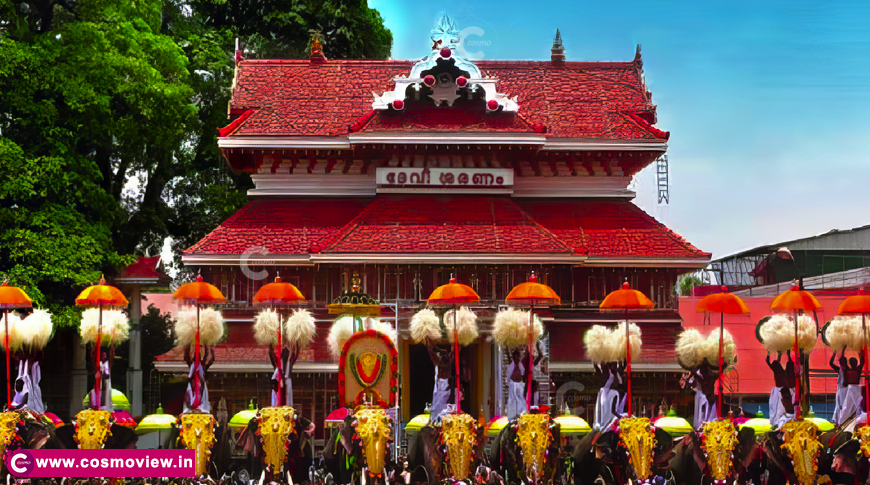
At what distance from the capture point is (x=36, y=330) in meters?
14.4

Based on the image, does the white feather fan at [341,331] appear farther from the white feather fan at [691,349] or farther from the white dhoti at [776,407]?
the white dhoti at [776,407]

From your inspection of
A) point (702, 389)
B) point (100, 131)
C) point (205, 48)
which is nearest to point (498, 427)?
point (702, 389)

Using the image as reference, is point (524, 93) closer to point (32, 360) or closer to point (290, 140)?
point (290, 140)

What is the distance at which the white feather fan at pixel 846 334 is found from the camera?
13469 mm

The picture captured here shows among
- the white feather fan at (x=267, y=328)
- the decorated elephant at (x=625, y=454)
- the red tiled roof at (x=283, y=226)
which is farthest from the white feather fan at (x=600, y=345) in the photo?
the red tiled roof at (x=283, y=226)

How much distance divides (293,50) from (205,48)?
10.6ft

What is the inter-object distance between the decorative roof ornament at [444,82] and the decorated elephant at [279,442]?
8.50 meters

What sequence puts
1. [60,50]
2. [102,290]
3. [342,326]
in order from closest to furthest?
[102,290], [342,326], [60,50]

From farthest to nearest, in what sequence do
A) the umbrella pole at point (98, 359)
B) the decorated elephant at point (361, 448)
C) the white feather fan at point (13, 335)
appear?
the white feather fan at point (13, 335)
the umbrella pole at point (98, 359)
the decorated elephant at point (361, 448)

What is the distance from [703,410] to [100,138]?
1620cm

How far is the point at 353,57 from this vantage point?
2838 cm

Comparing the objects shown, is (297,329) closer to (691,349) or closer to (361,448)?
(361,448)

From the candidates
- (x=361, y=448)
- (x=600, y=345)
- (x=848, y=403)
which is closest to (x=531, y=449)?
(x=600, y=345)

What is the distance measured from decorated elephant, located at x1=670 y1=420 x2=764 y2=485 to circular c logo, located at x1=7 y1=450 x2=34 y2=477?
31.7 ft
